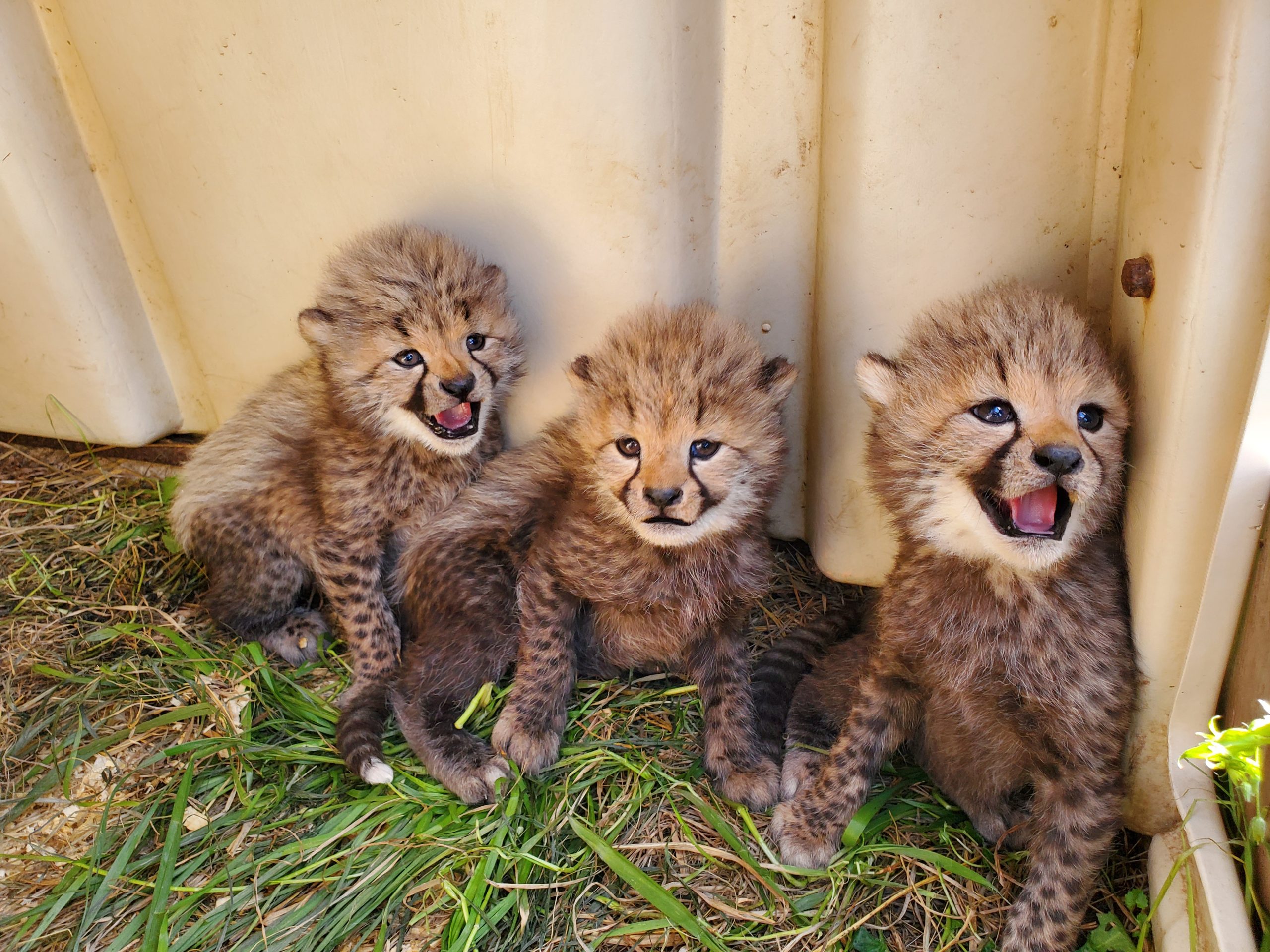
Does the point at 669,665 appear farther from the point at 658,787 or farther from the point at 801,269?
the point at 801,269

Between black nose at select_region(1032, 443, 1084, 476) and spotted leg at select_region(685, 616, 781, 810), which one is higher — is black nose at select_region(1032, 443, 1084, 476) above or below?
above

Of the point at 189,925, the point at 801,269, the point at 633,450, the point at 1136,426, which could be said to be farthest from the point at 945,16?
the point at 189,925

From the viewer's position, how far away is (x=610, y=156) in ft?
8.91

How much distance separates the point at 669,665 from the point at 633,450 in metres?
0.75

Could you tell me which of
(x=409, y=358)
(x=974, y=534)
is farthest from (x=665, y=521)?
(x=409, y=358)

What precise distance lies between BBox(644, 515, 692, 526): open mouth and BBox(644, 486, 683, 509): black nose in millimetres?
39

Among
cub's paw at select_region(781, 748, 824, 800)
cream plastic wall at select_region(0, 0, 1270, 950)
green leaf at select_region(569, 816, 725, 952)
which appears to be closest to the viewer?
cream plastic wall at select_region(0, 0, 1270, 950)

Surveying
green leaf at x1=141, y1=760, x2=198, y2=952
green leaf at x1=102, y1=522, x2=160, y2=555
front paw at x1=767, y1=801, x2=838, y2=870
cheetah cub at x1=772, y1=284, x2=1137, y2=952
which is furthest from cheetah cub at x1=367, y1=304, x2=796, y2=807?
green leaf at x1=102, y1=522, x2=160, y2=555

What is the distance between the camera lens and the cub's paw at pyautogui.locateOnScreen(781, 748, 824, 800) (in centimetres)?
264

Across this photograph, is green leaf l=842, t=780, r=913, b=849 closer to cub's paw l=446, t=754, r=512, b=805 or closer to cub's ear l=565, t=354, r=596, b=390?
cub's paw l=446, t=754, r=512, b=805

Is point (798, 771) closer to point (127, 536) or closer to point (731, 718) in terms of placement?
point (731, 718)

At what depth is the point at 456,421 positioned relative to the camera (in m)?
2.98

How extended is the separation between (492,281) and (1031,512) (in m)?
1.63

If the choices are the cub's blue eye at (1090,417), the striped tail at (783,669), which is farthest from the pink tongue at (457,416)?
the cub's blue eye at (1090,417)
